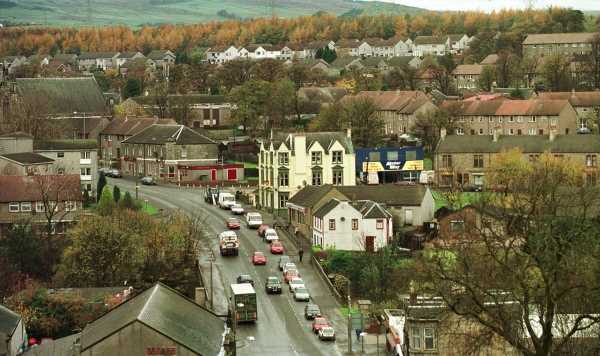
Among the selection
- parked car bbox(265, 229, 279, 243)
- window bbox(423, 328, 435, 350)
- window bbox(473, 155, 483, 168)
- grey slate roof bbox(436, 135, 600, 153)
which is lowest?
parked car bbox(265, 229, 279, 243)

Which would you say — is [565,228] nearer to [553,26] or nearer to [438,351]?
[438,351]

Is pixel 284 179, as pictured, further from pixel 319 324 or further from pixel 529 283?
pixel 529 283

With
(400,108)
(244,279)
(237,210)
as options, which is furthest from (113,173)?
(244,279)

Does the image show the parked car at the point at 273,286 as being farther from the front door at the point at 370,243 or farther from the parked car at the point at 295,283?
the front door at the point at 370,243

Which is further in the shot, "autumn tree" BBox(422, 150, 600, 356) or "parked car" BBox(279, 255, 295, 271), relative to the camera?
"parked car" BBox(279, 255, 295, 271)

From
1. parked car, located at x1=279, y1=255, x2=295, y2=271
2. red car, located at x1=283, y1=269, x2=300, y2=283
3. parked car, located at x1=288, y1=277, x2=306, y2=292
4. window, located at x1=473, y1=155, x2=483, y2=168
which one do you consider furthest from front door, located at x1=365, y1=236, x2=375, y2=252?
window, located at x1=473, y1=155, x2=483, y2=168

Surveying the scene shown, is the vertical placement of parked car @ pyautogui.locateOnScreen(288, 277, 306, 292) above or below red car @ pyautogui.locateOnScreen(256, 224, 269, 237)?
below

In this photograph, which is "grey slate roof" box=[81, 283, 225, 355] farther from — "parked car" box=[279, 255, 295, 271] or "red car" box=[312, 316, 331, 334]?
"parked car" box=[279, 255, 295, 271]
